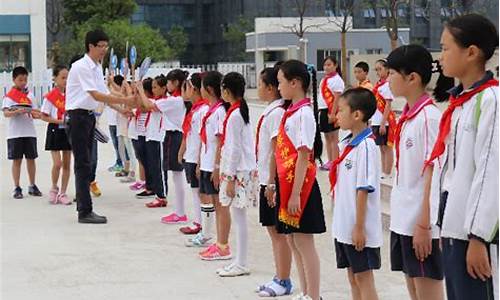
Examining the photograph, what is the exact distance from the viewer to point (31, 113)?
8977 millimetres

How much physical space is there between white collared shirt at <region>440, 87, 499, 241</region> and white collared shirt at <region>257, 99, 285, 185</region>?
1.92 m

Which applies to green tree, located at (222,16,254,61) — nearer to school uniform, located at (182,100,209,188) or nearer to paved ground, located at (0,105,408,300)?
paved ground, located at (0,105,408,300)

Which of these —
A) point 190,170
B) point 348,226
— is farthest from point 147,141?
point 348,226

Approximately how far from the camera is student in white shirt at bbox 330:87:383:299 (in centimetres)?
382

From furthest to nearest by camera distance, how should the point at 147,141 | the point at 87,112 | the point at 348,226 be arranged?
the point at 147,141
the point at 87,112
the point at 348,226

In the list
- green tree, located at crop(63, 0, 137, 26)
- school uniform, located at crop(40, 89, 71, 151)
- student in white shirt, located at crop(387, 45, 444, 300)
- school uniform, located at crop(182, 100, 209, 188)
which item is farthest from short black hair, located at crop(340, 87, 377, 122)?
green tree, located at crop(63, 0, 137, 26)

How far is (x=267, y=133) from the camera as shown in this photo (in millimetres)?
4809

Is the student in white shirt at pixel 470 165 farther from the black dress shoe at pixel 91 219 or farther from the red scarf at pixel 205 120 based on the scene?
the black dress shoe at pixel 91 219

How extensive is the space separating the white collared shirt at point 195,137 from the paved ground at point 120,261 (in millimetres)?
751

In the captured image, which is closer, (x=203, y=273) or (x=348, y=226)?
(x=348, y=226)

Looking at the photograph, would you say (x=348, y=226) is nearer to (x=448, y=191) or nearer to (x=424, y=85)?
(x=424, y=85)

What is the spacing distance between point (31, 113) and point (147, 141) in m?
1.70

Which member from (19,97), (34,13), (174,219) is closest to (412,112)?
(174,219)

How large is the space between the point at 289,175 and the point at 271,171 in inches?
11.8
